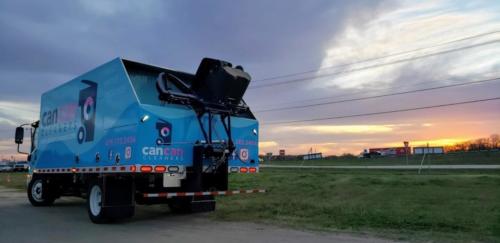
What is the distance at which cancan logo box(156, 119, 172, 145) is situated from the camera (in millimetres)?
9200

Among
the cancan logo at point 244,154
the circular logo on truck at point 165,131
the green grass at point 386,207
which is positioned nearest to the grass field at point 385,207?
the green grass at point 386,207

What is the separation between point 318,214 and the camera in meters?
11.1

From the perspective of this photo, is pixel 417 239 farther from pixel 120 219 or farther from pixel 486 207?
pixel 120 219

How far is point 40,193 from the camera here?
14609 mm

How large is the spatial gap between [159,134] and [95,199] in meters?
2.60

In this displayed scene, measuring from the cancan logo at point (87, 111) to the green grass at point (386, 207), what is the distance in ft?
12.1

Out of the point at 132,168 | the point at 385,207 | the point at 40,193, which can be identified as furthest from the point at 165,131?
the point at 40,193

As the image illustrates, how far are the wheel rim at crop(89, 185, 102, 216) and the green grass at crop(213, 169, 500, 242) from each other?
9.24 feet

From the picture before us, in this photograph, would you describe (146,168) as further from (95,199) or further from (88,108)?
(88,108)

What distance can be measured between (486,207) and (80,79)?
10.5m

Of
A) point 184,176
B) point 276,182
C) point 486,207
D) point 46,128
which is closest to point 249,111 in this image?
point 184,176

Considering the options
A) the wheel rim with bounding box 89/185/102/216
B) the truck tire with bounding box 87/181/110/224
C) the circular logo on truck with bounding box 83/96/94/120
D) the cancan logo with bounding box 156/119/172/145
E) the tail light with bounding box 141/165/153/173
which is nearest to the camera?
the tail light with bounding box 141/165/153/173

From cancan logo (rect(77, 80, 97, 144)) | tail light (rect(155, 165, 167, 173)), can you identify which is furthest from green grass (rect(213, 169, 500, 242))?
cancan logo (rect(77, 80, 97, 144))

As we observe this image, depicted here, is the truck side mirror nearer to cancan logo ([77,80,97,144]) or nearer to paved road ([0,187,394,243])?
paved road ([0,187,394,243])
